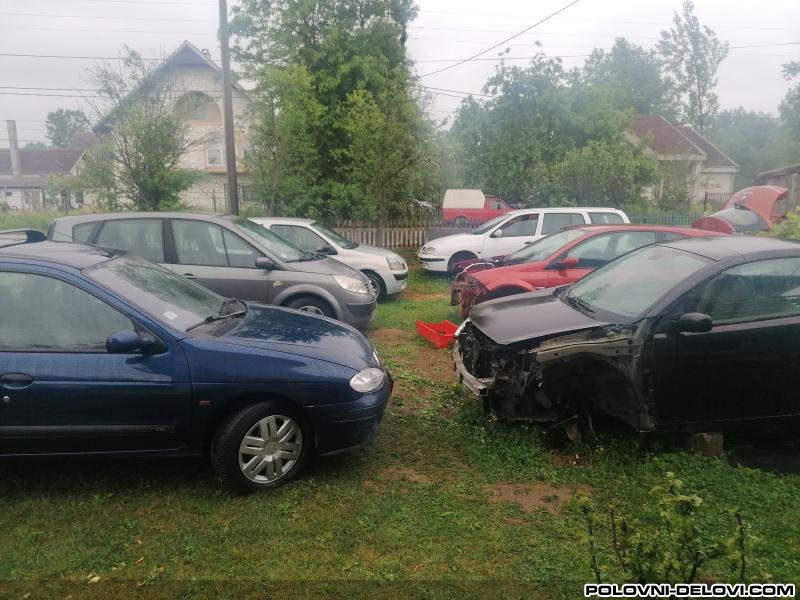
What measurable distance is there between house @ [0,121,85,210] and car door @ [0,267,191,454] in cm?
3790

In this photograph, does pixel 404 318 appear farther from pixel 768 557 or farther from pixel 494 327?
pixel 768 557

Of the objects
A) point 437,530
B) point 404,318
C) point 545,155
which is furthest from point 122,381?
point 545,155

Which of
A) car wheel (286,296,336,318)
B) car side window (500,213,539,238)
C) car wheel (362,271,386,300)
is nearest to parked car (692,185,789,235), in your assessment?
car side window (500,213,539,238)

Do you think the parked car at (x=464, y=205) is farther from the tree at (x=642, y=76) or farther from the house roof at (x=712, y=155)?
the tree at (x=642, y=76)

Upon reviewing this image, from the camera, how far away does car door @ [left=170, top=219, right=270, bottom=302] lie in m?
7.20

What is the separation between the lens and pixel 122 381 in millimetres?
3609

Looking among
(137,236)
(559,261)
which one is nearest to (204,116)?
(137,236)

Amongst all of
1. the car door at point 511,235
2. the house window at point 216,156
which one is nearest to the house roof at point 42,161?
the house window at point 216,156

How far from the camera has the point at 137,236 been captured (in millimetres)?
7172

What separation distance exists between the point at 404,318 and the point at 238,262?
302 centimetres

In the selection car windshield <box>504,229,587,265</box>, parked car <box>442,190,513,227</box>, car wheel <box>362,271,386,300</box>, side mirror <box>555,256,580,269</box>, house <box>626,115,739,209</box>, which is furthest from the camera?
house <box>626,115,739,209</box>

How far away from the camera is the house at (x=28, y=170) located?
40.0 meters

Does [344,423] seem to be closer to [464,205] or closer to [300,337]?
[300,337]

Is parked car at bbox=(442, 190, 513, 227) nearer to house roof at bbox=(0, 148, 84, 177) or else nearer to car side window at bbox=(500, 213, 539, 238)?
car side window at bbox=(500, 213, 539, 238)
